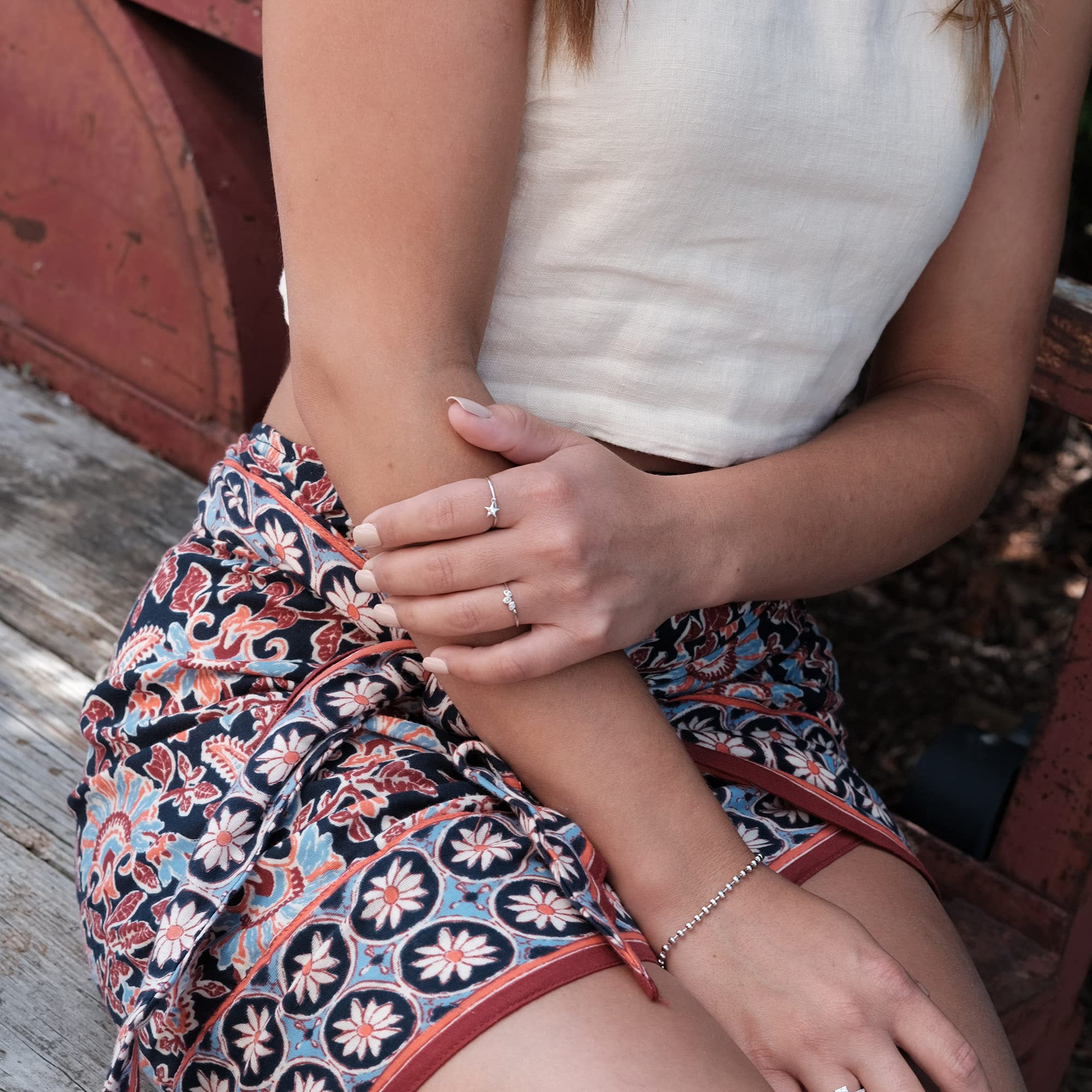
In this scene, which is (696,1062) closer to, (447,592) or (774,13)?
(447,592)

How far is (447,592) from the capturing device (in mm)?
986

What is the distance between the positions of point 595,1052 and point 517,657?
0.98 feet

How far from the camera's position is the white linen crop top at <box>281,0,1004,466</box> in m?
1.03

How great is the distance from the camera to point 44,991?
4.16 feet

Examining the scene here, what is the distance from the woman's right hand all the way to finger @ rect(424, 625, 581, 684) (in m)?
0.25

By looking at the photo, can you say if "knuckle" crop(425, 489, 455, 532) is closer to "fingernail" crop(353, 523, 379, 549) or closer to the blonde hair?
"fingernail" crop(353, 523, 379, 549)

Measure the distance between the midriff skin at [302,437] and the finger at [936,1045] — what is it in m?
0.53

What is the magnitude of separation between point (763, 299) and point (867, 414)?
24 centimetres

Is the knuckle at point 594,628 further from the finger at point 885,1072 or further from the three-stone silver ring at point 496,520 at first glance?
the finger at point 885,1072

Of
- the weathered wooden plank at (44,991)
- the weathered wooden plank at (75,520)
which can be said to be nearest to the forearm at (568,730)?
the weathered wooden plank at (44,991)

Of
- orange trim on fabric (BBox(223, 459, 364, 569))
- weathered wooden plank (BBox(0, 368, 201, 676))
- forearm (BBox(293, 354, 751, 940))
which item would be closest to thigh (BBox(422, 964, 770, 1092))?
forearm (BBox(293, 354, 751, 940))

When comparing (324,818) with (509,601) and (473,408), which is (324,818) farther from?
(473,408)

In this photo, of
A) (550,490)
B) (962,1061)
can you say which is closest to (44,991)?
(550,490)

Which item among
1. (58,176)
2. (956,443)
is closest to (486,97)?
(956,443)
